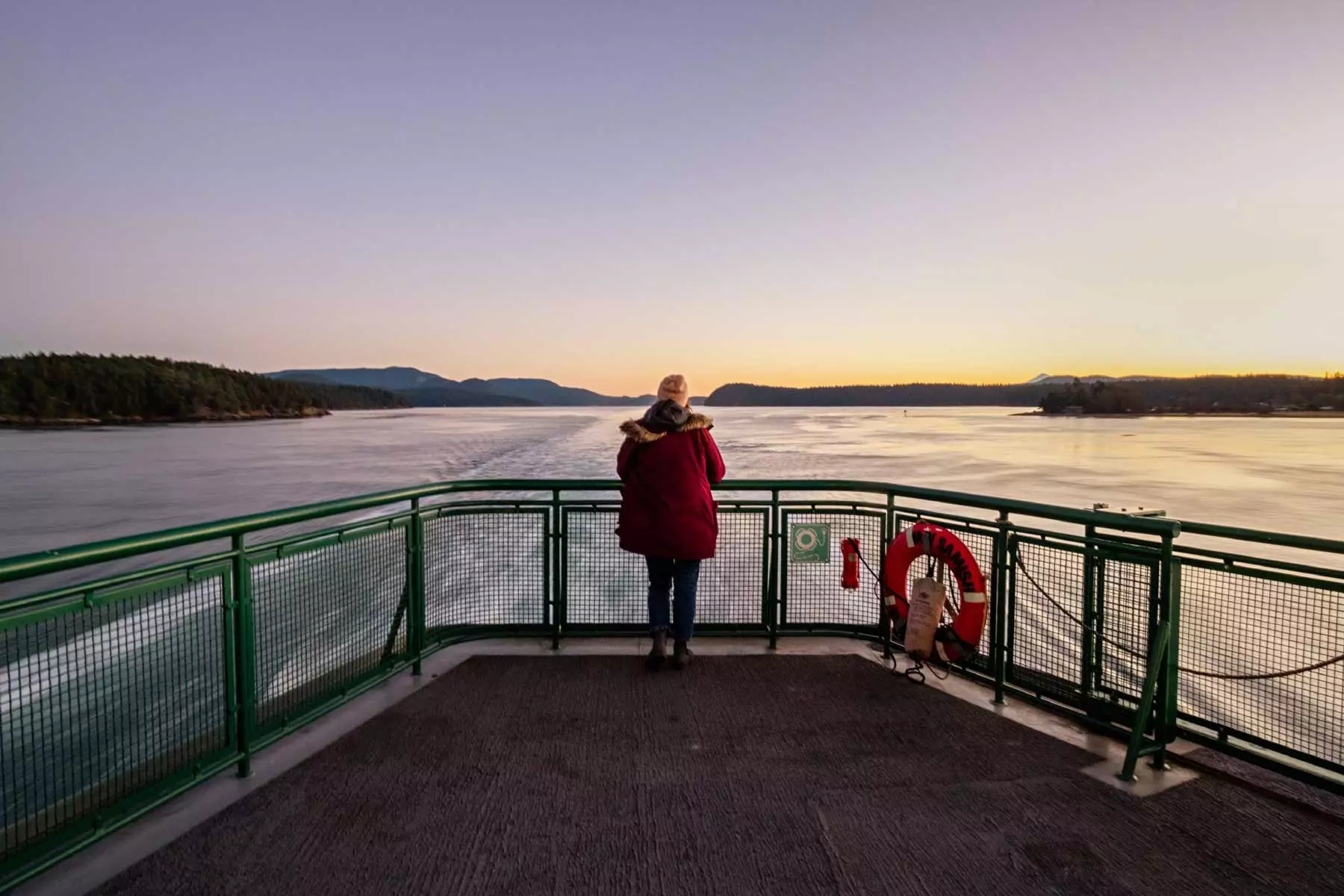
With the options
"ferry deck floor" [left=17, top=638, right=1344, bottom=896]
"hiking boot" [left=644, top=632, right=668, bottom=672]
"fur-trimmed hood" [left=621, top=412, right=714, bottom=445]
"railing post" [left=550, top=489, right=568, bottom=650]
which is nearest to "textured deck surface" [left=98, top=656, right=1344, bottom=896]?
"ferry deck floor" [left=17, top=638, right=1344, bottom=896]

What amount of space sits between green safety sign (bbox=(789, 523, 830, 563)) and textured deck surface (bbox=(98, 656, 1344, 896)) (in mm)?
1210

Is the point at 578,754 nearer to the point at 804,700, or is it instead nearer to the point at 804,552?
the point at 804,700

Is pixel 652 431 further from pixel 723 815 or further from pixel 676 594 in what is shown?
pixel 723 815

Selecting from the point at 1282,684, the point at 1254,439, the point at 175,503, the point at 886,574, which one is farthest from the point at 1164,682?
the point at 1254,439

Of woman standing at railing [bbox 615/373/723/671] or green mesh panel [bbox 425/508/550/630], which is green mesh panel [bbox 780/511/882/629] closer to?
woman standing at railing [bbox 615/373/723/671]

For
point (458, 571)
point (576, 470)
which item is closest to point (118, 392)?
point (576, 470)

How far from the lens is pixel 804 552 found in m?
5.12

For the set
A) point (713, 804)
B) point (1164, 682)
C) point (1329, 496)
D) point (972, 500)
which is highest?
point (972, 500)

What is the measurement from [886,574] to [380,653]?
3287 mm

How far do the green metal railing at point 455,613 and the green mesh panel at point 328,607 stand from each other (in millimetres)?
18

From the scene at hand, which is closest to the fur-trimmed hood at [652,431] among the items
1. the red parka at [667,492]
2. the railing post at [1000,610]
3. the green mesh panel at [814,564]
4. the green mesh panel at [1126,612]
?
the red parka at [667,492]

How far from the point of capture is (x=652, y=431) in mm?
4277

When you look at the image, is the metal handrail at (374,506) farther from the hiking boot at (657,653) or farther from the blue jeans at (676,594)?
the hiking boot at (657,653)

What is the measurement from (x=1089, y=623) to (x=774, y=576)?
198 centimetres
